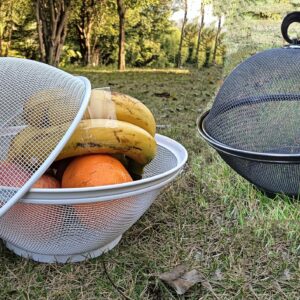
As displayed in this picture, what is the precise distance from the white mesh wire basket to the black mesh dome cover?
0.52m

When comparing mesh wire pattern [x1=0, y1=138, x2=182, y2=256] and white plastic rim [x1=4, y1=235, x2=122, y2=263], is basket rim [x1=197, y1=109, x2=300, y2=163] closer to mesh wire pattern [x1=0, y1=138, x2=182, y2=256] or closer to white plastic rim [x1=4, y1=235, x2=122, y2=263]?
mesh wire pattern [x1=0, y1=138, x2=182, y2=256]

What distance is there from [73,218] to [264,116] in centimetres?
96

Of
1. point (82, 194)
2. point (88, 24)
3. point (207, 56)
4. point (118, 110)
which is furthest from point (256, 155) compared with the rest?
point (88, 24)

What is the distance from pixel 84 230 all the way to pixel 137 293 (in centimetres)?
23

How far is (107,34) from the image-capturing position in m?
13.2

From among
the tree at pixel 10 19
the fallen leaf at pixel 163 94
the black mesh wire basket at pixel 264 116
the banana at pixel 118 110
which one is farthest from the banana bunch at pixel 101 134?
the tree at pixel 10 19

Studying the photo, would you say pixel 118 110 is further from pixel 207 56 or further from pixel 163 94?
pixel 207 56

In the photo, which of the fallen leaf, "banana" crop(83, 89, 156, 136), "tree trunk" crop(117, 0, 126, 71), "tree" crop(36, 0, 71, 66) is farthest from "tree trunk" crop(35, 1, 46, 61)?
"banana" crop(83, 89, 156, 136)

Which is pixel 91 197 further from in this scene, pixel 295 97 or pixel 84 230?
pixel 295 97

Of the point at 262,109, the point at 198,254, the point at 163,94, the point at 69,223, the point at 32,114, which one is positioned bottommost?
the point at 163,94

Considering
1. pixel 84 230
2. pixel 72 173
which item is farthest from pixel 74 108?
pixel 84 230

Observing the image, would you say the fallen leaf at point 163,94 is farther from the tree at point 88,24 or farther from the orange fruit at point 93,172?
the tree at point 88,24

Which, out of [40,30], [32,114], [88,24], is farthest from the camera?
[88,24]

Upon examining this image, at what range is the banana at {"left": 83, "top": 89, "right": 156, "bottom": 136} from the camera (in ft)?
4.68
